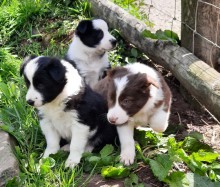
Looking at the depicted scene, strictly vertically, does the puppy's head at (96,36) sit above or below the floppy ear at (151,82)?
below

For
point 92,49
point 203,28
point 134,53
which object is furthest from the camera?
point 134,53

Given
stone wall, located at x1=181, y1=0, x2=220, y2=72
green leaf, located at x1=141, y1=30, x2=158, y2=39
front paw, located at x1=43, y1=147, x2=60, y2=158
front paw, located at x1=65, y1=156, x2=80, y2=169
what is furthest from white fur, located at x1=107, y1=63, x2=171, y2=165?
green leaf, located at x1=141, y1=30, x2=158, y2=39

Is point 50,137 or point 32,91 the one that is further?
point 50,137

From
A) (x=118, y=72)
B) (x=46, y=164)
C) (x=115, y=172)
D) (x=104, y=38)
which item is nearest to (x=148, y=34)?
(x=104, y=38)

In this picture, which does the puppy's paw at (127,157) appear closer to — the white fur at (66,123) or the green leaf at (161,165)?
the green leaf at (161,165)

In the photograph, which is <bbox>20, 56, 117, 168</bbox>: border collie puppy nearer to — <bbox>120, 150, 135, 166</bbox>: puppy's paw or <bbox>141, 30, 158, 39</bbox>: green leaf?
<bbox>120, 150, 135, 166</bbox>: puppy's paw

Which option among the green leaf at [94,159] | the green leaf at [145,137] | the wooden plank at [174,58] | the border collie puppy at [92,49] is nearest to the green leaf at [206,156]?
the wooden plank at [174,58]

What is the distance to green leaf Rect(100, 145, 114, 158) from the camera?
167 inches

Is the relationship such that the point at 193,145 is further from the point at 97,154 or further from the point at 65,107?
the point at 65,107

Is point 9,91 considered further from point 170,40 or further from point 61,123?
point 170,40

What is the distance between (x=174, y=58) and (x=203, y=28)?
439 millimetres

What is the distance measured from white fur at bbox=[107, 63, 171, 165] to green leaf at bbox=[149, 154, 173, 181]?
243mm

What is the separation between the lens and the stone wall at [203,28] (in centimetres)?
488

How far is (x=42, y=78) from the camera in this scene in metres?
4.10
